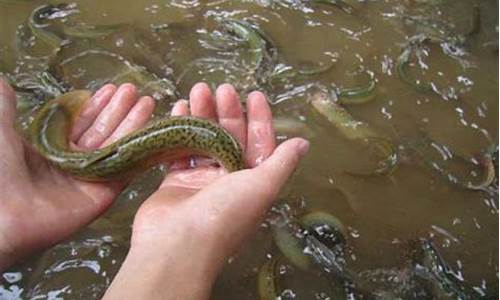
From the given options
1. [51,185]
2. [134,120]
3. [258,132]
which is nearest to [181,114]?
[134,120]

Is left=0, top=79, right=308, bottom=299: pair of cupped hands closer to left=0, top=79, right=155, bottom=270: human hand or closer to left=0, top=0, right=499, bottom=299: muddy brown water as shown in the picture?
left=0, top=79, right=155, bottom=270: human hand

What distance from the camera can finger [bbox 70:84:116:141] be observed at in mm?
2621

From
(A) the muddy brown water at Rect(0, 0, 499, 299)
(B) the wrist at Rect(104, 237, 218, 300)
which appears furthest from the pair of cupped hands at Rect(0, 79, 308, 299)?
(A) the muddy brown water at Rect(0, 0, 499, 299)

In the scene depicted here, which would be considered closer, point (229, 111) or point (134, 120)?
point (229, 111)

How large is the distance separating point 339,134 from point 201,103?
0.81 metres

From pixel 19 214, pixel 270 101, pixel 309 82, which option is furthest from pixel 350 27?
pixel 19 214

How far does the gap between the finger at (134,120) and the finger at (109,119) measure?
0.9 inches

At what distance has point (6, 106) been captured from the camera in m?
2.42

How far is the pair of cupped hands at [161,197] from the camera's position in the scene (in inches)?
78.6

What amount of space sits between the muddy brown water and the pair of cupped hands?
23cm

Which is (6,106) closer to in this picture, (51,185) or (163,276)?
(51,185)

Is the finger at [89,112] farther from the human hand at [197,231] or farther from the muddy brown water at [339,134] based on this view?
the human hand at [197,231]

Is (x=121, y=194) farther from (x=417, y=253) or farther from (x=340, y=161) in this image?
(x=417, y=253)

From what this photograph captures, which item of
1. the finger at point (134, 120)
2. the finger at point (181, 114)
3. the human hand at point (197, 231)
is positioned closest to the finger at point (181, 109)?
the finger at point (181, 114)
